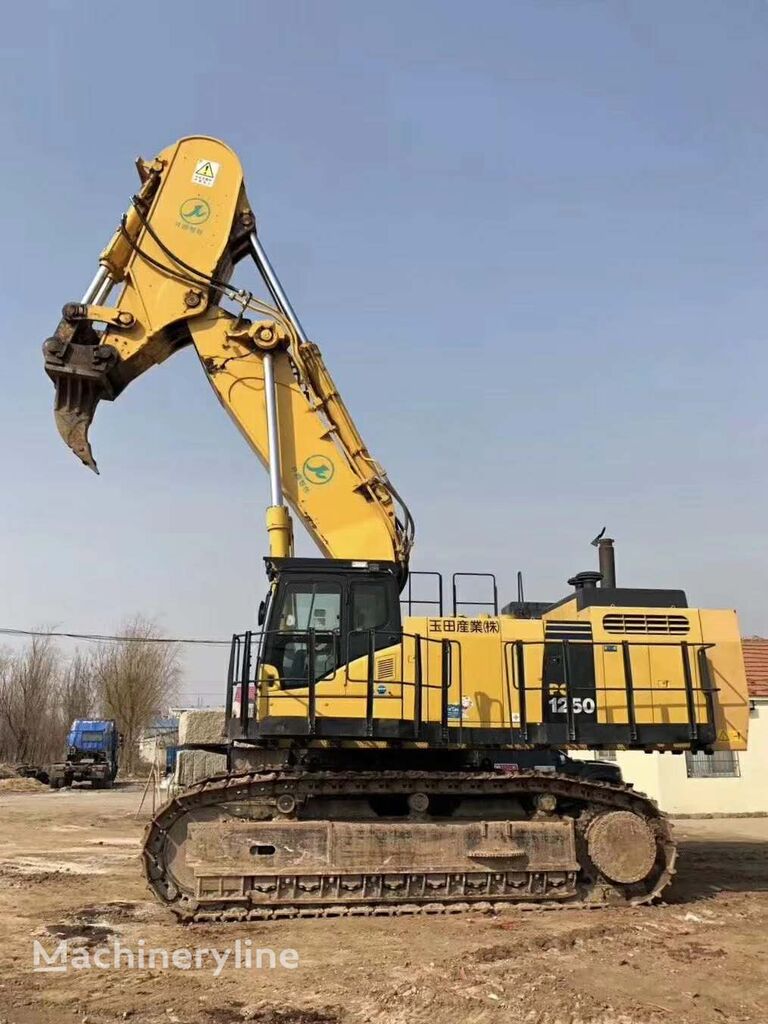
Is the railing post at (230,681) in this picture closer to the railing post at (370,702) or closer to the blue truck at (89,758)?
the railing post at (370,702)

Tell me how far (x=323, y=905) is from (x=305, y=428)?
18.8 ft

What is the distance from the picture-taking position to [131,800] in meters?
26.7

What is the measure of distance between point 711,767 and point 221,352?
1626 centimetres

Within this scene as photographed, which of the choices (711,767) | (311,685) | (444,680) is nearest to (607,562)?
(444,680)

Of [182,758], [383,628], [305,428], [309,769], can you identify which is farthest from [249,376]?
[182,758]

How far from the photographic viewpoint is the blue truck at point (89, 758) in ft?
110

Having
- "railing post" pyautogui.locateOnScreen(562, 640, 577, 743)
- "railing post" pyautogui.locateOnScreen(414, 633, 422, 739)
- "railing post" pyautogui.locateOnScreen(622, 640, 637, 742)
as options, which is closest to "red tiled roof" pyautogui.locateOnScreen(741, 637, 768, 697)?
"railing post" pyautogui.locateOnScreen(622, 640, 637, 742)

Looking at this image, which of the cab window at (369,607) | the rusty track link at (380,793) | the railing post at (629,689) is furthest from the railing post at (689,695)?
the cab window at (369,607)

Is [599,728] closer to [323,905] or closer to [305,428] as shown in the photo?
[323,905]

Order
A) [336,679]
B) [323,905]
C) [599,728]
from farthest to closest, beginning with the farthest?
[599,728], [336,679], [323,905]

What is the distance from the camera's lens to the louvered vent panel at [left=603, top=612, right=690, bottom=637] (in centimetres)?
1010

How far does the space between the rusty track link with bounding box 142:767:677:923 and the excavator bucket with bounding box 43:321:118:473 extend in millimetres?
4392

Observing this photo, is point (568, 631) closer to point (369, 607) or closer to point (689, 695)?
point (689, 695)

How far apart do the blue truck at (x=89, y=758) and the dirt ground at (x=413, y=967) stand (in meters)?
25.0
